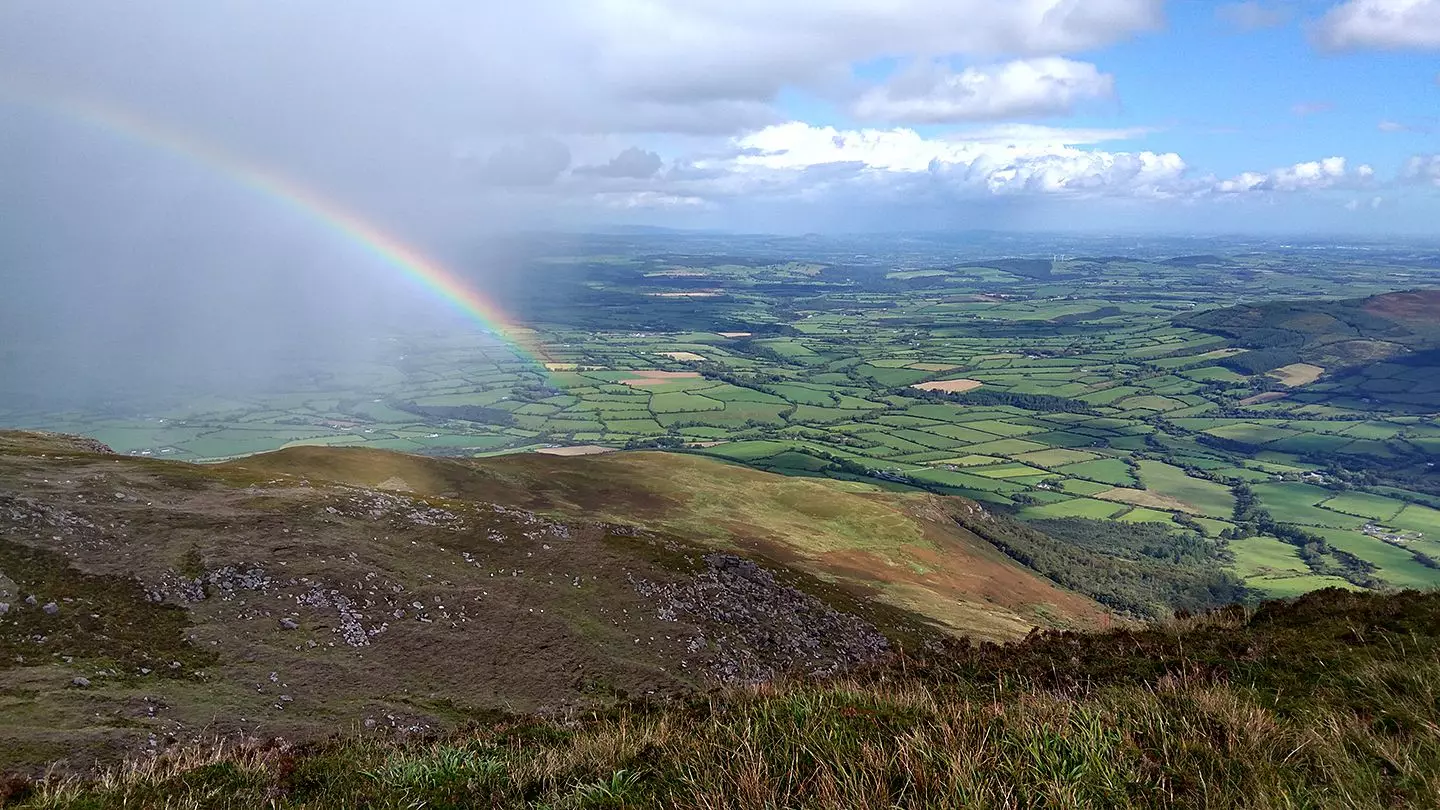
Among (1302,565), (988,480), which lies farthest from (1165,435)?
(1302,565)

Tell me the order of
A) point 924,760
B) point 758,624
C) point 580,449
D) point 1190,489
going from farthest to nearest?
1. point 580,449
2. point 1190,489
3. point 758,624
4. point 924,760

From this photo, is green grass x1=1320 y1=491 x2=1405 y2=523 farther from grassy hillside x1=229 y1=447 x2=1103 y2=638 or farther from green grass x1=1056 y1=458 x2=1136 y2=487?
grassy hillside x1=229 y1=447 x2=1103 y2=638

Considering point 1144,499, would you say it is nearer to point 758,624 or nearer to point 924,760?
point 758,624

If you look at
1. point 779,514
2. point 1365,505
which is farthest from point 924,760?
point 1365,505

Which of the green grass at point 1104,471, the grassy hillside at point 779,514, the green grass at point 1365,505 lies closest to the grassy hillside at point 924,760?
the grassy hillside at point 779,514

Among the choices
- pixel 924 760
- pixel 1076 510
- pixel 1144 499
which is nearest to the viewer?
pixel 924 760

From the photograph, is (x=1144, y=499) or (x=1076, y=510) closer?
(x=1076, y=510)
